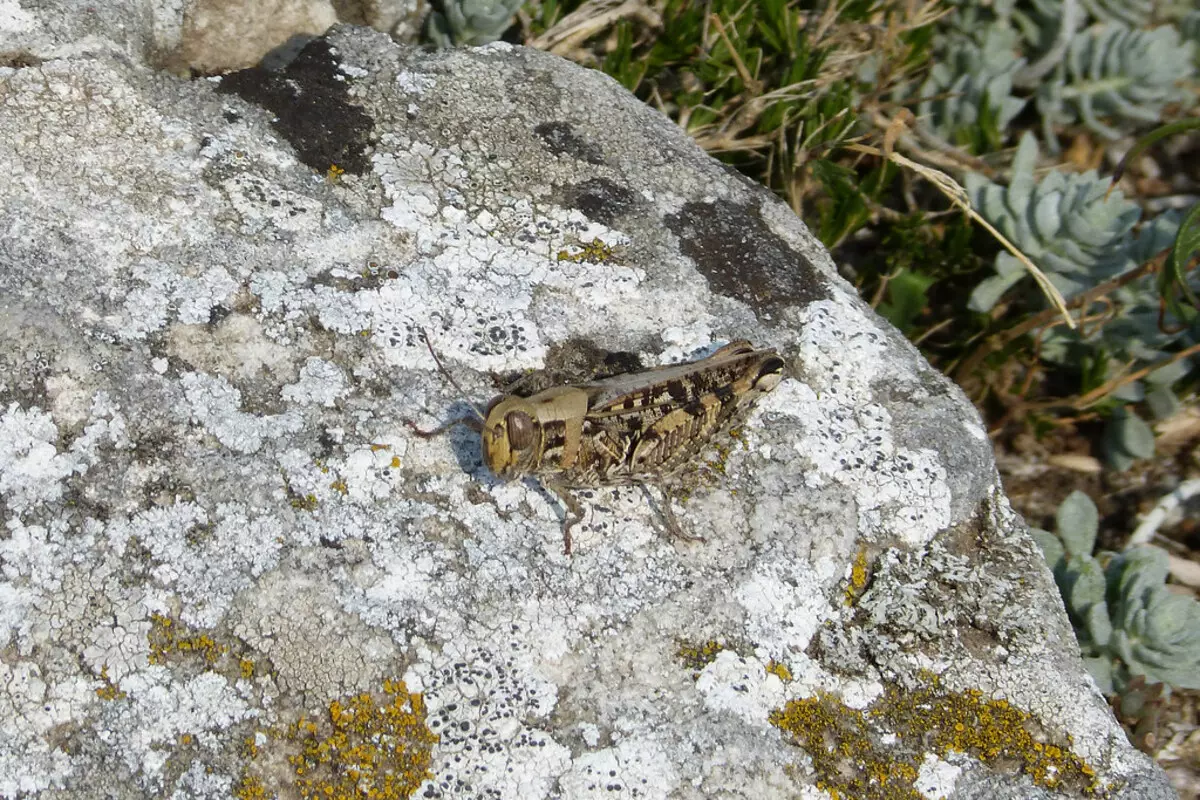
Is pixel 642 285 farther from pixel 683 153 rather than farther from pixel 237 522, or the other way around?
pixel 237 522

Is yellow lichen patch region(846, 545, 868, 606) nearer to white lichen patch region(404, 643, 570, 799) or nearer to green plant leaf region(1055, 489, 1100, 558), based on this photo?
white lichen patch region(404, 643, 570, 799)

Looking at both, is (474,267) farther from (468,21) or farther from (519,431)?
(468,21)

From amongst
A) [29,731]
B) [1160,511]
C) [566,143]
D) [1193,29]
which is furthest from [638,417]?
[1193,29]

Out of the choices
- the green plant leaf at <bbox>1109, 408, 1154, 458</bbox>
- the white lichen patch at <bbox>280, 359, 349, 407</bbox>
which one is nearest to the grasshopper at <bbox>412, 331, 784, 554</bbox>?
the white lichen patch at <bbox>280, 359, 349, 407</bbox>

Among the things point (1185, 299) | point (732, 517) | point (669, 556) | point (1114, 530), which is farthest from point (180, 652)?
point (1185, 299)

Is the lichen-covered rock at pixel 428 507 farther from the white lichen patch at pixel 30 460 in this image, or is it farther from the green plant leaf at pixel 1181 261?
the green plant leaf at pixel 1181 261

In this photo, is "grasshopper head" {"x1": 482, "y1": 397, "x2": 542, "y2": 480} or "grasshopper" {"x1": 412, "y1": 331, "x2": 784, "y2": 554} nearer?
"grasshopper head" {"x1": 482, "y1": 397, "x2": 542, "y2": 480}

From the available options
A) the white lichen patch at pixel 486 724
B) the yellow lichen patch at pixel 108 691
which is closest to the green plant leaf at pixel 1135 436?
the white lichen patch at pixel 486 724
